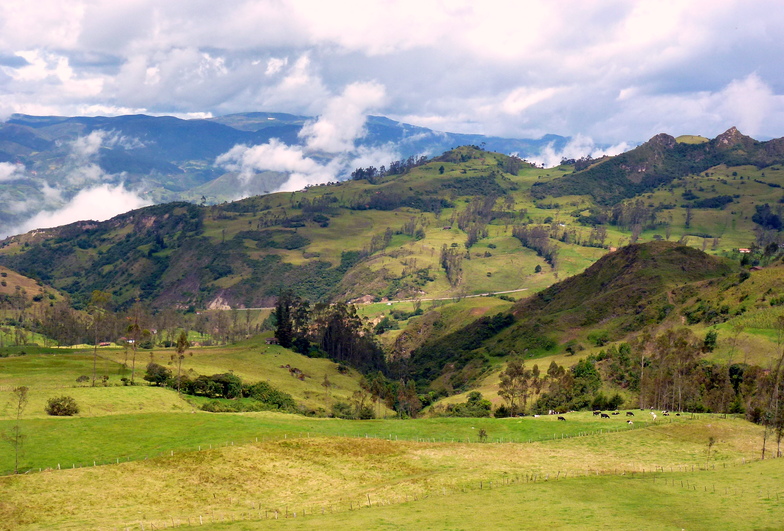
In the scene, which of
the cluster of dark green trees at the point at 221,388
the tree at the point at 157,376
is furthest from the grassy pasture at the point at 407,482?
the tree at the point at 157,376

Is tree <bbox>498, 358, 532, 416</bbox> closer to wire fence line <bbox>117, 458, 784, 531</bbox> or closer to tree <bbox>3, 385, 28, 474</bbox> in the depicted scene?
wire fence line <bbox>117, 458, 784, 531</bbox>

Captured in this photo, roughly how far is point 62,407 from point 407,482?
57683 mm

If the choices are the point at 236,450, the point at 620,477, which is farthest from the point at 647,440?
the point at 236,450

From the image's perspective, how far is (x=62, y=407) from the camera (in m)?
96.3

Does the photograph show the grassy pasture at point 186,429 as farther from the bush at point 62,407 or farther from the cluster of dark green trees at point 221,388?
the cluster of dark green trees at point 221,388

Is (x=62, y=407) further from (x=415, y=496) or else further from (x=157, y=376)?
(x=415, y=496)

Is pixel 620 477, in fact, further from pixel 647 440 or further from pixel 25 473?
pixel 25 473

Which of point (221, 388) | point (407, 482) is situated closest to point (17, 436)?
point (407, 482)

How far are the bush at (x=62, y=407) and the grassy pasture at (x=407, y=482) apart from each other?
96.0 feet

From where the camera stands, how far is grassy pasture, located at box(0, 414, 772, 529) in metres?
56.2

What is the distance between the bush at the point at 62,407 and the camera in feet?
314

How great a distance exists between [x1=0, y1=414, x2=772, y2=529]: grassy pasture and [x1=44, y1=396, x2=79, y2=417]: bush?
29251 mm

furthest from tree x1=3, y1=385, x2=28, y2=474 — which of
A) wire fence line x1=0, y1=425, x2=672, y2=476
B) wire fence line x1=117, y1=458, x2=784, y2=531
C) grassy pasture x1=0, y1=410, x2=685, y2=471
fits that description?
wire fence line x1=117, y1=458, x2=784, y2=531

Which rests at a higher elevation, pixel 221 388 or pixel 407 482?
pixel 221 388
